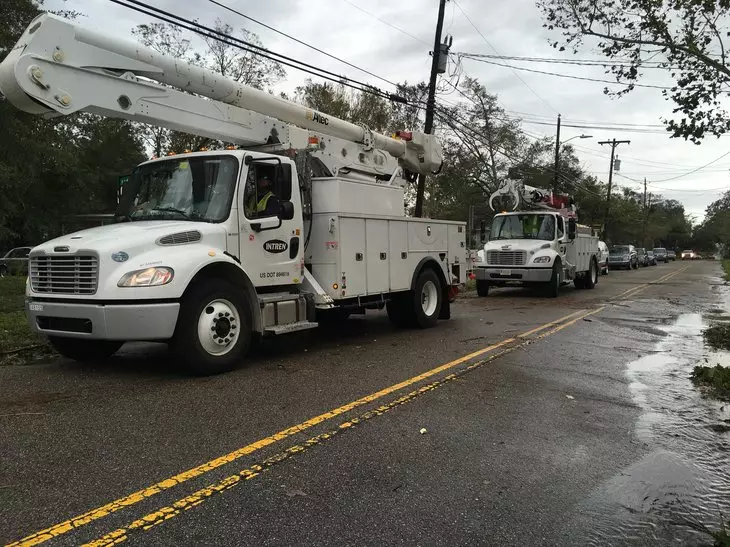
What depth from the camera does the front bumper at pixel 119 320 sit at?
586 cm

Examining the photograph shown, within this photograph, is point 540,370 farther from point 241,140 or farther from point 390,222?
point 241,140

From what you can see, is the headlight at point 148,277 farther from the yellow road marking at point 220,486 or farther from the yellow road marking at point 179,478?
the yellow road marking at point 220,486

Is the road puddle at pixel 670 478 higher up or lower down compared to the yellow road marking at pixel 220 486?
lower down

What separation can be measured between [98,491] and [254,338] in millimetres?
3845

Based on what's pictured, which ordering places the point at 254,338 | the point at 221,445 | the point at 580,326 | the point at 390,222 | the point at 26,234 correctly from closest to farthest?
the point at 221,445 < the point at 254,338 < the point at 390,222 < the point at 580,326 < the point at 26,234

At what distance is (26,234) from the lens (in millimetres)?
33688

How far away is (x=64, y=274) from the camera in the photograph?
6184 millimetres

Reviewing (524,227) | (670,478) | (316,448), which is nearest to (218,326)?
(316,448)

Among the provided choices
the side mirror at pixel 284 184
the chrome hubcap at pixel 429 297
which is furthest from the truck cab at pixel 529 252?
the side mirror at pixel 284 184

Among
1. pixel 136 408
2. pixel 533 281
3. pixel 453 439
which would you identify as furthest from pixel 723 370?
pixel 533 281

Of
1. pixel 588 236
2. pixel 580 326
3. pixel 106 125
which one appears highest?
pixel 106 125

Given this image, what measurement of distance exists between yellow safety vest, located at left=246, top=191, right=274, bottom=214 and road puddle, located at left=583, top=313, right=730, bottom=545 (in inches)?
194

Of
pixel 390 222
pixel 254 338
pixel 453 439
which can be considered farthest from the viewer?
pixel 390 222

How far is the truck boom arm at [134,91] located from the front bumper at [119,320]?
224 centimetres
